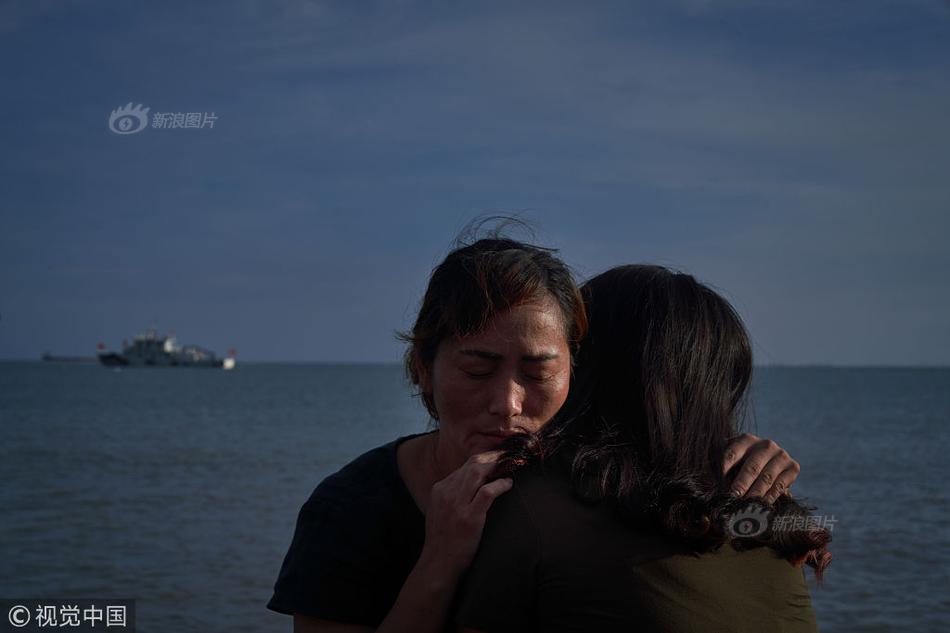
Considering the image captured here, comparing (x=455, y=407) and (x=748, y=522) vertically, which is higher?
(x=455, y=407)

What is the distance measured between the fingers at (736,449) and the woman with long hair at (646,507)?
22 mm

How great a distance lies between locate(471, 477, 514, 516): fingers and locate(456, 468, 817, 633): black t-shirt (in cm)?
2

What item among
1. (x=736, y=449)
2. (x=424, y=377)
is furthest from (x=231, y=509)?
(x=736, y=449)

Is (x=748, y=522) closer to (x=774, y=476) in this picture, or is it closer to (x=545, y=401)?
(x=774, y=476)

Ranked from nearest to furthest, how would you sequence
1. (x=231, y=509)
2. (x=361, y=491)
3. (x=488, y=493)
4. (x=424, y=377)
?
(x=488, y=493) < (x=361, y=491) < (x=424, y=377) < (x=231, y=509)

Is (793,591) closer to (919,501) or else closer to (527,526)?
(527,526)

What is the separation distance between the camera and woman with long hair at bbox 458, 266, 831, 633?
192 cm

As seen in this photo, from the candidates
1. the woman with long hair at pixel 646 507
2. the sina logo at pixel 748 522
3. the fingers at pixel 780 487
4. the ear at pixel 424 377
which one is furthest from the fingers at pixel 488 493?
the ear at pixel 424 377

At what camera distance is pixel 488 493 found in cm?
207

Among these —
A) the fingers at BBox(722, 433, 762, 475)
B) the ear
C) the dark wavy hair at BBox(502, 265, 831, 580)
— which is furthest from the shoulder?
the fingers at BBox(722, 433, 762, 475)

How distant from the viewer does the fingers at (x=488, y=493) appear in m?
2.06

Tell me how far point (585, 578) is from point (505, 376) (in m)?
0.80

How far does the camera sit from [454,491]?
2.19 m

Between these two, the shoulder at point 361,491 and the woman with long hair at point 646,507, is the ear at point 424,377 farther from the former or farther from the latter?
the woman with long hair at point 646,507
